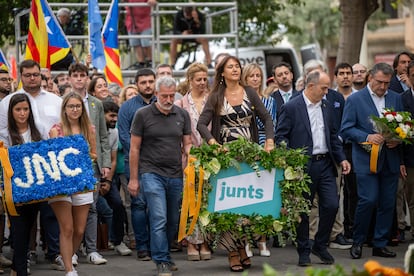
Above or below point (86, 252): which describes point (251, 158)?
above

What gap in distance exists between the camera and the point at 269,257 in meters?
12.8

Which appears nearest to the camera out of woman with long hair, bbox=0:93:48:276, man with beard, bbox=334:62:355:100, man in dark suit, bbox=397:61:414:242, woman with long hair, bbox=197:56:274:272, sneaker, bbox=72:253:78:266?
woman with long hair, bbox=0:93:48:276

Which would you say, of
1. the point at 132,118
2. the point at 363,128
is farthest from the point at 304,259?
the point at 132,118

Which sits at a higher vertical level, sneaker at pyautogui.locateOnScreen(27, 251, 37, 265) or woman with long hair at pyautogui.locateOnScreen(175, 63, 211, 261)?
woman with long hair at pyautogui.locateOnScreen(175, 63, 211, 261)

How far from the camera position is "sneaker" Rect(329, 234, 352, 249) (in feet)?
45.0

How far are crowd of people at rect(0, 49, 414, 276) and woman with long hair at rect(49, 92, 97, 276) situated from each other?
0.01 m

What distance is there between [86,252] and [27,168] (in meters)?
2.58

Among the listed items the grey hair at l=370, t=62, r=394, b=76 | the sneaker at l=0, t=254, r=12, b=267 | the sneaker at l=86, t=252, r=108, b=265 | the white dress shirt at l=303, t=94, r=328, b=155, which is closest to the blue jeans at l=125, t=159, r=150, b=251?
the sneaker at l=86, t=252, r=108, b=265

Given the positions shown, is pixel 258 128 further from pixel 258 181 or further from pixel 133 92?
pixel 133 92

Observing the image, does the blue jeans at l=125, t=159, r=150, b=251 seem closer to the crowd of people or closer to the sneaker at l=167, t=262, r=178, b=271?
the crowd of people

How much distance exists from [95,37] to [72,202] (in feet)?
17.5

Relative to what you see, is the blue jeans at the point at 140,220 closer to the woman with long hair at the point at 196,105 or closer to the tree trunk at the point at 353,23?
the woman with long hair at the point at 196,105

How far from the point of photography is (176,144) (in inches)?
461

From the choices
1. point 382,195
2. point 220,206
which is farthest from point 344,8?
point 220,206
